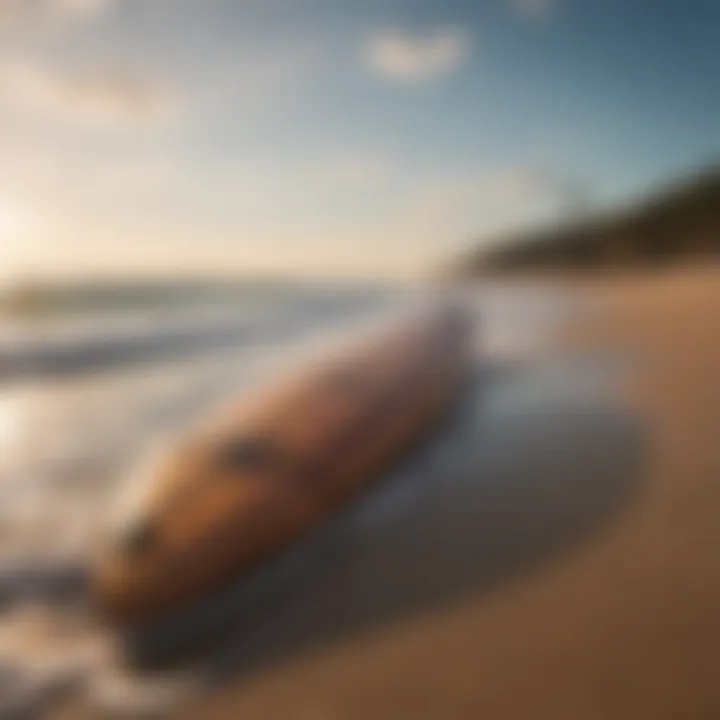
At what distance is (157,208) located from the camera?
106 centimetres

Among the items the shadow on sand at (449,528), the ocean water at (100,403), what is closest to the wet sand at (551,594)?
the shadow on sand at (449,528)

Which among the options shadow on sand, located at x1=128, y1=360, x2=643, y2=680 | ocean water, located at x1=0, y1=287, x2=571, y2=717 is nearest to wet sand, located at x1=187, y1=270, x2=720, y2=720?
shadow on sand, located at x1=128, y1=360, x2=643, y2=680

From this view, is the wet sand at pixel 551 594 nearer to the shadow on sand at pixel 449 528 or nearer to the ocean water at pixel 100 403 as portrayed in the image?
the shadow on sand at pixel 449 528

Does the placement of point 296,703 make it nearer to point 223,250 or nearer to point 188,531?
point 188,531

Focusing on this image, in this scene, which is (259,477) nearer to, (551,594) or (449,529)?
(449,529)

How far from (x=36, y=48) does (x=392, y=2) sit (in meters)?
0.46

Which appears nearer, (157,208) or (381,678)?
(381,678)

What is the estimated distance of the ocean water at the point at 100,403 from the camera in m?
0.73

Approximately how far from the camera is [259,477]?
0.88m

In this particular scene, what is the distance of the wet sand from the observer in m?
0.65

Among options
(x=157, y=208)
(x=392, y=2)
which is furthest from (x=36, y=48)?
(x=392, y=2)

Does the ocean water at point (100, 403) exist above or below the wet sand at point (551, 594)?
above

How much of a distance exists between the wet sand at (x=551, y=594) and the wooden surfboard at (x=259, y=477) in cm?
9

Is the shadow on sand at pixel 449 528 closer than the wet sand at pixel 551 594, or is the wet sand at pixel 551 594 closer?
the wet sand at pixel 551 594
